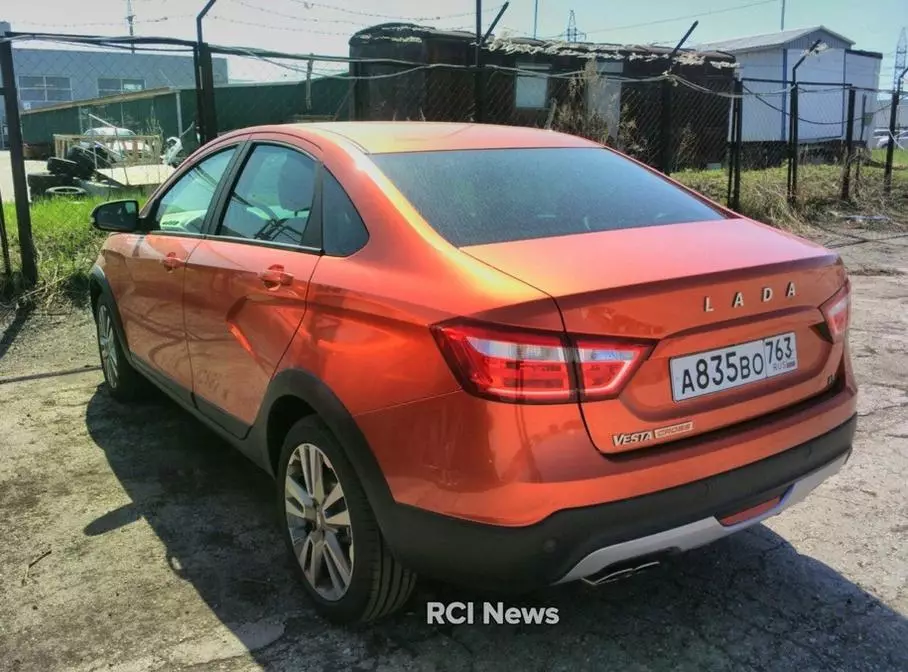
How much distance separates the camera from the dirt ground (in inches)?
96.3

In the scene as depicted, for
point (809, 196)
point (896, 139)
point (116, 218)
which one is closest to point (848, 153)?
point (809, 196)

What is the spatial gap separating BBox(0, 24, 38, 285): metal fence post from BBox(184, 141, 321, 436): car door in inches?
163

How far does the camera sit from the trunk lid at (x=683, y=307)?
2.04 m

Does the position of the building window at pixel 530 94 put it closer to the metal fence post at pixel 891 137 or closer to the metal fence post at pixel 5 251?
the metal fence post at pixel 891 137

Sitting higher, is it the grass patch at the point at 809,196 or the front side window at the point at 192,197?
the front side window at the point at 192,197

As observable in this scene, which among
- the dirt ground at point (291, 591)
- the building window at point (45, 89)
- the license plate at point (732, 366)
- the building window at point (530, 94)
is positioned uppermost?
the building window at point (45, 89)

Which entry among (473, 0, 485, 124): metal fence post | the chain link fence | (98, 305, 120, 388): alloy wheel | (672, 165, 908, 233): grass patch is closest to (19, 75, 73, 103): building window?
the chain link fence

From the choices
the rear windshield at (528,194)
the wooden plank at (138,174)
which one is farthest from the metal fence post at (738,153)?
the rear windshield at (528,194)

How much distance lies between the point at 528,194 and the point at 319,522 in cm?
131

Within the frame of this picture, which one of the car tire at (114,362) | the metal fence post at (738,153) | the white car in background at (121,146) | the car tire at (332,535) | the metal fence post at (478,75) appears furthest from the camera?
the white car in background at (121,146)

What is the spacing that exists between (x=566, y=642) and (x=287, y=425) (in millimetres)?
1173

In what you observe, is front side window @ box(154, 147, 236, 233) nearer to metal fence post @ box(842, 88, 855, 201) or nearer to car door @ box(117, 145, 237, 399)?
car door @ box(117, 145, 237, 399)

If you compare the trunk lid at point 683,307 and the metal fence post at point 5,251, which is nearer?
the trunk lid at point 683,307

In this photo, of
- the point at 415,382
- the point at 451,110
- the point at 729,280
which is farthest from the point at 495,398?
the point at 451,110
